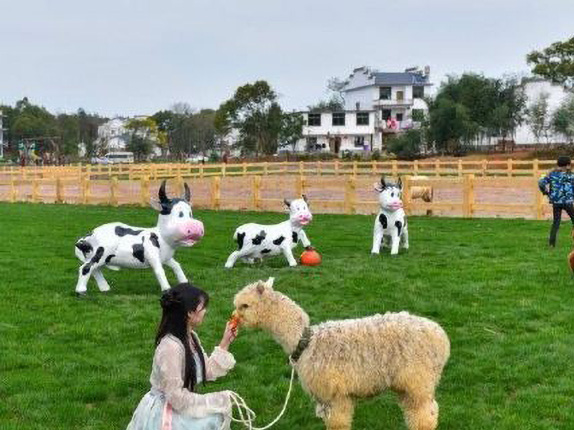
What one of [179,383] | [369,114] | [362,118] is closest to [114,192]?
[179,383]

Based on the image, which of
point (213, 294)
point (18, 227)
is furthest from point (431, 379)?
point (18, 227)

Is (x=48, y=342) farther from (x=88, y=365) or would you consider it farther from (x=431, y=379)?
(x=431, y=379)

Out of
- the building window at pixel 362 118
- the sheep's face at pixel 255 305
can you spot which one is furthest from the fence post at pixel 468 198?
the building window at pixel 362 118

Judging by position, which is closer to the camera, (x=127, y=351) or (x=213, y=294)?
(x=127, y=351)

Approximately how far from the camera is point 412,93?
8175 centimetres

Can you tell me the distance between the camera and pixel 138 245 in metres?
9.15

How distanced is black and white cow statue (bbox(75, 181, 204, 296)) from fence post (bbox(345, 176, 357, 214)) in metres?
11.5

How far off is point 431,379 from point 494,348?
8.02 feet

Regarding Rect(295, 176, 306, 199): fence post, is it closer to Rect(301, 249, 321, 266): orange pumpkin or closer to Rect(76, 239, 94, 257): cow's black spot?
Rect(301, 249, 321, 266): orange pumpkin

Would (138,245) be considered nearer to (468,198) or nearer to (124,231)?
(124,231)

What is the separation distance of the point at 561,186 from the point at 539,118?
160 feet

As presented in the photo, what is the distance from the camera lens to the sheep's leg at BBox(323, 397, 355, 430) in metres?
4.64

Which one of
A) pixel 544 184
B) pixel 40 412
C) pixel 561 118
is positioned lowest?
pixel 40 412

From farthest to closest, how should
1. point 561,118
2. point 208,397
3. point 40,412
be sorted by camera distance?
point 561,118
point 40,412
point 208,397
